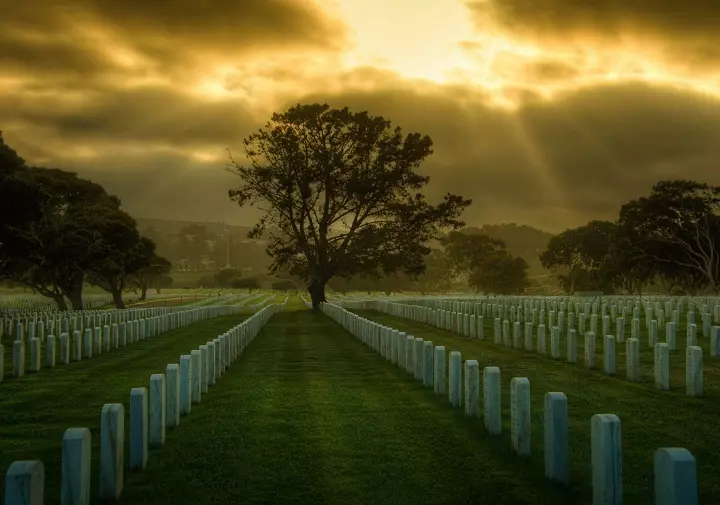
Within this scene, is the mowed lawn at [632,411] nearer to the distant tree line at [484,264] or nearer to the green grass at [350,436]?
the green grass at [350,436]

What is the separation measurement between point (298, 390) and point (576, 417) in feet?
16.5

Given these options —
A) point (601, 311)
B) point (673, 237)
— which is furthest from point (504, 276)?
point (601, 311)

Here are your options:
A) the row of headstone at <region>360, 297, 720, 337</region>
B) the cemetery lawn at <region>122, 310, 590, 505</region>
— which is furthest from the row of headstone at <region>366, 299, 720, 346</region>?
the cemetery lawn at <region>122, 310, 590, 505</region>

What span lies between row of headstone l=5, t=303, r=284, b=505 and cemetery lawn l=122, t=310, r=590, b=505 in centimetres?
19

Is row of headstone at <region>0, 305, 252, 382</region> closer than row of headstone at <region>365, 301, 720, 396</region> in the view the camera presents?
No

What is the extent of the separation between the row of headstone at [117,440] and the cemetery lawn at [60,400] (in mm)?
498

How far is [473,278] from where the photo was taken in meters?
106

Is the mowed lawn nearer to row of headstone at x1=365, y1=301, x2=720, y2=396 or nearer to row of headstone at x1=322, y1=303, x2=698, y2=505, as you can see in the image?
row of headstone at x1=365, y1=301, x2=720, y2=396

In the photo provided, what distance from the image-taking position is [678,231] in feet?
216

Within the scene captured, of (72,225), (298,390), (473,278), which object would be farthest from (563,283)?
(298,390)

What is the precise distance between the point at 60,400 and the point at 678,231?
62188mm

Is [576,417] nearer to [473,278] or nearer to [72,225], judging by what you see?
[72,225]

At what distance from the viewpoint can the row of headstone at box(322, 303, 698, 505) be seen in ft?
15.5

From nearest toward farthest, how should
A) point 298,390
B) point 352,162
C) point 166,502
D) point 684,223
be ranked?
point 166,502, point 298,390, point 352,162, point 684,223
